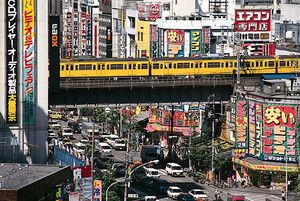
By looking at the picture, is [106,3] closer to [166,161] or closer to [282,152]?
[166,161]

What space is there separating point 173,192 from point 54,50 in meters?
12.9

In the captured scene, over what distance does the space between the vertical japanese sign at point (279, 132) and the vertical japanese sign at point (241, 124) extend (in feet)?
7.40

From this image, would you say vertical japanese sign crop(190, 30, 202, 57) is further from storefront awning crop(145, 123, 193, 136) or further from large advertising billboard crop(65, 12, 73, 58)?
large advertising billboard crop(65, 12, 73, 58)

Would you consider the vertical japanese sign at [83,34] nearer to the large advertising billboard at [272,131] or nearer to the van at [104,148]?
the van at [104,148]

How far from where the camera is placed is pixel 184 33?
109062mm

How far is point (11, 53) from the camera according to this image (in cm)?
5131

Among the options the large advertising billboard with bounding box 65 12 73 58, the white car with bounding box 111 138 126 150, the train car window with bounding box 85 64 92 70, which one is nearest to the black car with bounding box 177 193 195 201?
the train car window with bounding box 85 64 92 70

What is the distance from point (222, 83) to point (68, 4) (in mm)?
85216

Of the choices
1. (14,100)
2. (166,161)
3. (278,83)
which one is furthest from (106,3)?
(14,100)

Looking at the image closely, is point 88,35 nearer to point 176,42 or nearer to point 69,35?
point 69,35

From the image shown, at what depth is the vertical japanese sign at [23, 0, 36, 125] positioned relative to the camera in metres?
51.5

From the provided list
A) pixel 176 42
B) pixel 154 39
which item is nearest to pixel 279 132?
pixel 176 42

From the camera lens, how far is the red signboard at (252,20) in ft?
328

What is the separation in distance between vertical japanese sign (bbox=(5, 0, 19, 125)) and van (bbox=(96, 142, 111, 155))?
1313 inches
